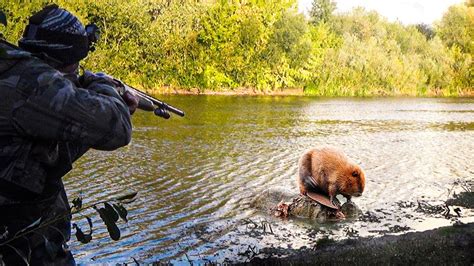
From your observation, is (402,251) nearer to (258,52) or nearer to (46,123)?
(46,123)

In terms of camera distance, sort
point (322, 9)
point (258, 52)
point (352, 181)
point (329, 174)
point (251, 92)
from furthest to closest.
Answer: point (322, 9)
point (258, 52)
point (251, 92)
point (352, 181)
point (329, 174)

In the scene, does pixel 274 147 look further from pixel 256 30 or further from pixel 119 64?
pixel 256 30

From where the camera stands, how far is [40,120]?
9.01 feet

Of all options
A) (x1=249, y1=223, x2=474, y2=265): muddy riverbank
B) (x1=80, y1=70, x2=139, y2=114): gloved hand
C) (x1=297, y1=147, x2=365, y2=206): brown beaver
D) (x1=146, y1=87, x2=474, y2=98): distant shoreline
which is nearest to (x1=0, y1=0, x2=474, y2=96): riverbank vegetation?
(x1=146, y1=87, x2=474, y2=98): distant shoreline

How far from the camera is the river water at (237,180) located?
35.0ft

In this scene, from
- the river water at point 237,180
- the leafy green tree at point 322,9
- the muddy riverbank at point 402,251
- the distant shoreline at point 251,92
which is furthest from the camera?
the leafy green tree at point 322,9

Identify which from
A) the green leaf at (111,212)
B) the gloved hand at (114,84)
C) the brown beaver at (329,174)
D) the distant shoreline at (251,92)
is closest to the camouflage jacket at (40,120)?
the gloved hand at (114,84)

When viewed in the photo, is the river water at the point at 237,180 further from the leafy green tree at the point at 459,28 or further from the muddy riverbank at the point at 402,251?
the leafy green tree at the point at 459,28

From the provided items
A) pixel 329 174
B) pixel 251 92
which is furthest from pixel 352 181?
pixel 251 92

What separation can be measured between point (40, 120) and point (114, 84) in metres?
0.54

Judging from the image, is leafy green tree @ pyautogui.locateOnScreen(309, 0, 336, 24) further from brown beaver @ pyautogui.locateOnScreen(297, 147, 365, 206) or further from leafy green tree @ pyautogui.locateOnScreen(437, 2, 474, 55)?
brown beaver @ pyautogui.locateOnScreen(297, 147, 365, 206)

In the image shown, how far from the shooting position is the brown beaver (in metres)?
12.1

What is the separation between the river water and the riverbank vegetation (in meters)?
26.8

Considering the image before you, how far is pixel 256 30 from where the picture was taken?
7381cm
